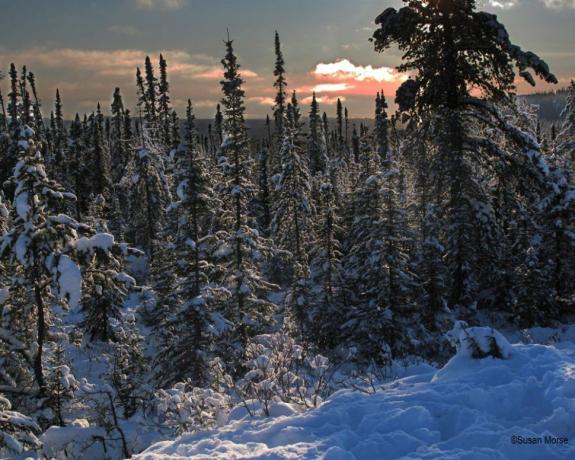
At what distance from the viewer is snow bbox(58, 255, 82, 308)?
916cm

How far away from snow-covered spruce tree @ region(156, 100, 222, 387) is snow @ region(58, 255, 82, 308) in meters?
10.6

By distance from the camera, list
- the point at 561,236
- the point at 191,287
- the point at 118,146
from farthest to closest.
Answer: the point at 118,146 → the point at 561,236 → the point at 191,287

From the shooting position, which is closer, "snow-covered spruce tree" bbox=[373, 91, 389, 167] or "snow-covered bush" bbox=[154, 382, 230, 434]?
"snow-covered bush" bbox=[154, 382, 230, 434]

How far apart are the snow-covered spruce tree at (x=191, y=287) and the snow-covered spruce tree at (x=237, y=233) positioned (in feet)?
4.24

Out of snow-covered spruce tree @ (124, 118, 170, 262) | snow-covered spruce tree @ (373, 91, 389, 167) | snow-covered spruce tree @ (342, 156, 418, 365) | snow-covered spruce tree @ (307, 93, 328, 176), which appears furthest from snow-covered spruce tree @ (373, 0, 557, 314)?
snow-covered spruce tree @ (307, 93, 328, 176)

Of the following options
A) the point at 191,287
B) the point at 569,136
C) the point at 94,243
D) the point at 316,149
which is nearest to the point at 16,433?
the point at 94,243

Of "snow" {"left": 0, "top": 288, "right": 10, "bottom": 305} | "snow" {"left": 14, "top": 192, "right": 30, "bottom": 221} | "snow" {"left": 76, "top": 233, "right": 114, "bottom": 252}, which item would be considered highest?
"snow" {"left": 14, "top": 192, "right": 30, "bottom": 221}

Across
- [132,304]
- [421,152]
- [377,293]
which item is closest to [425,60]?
[421,152]

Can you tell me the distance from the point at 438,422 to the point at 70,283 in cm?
746

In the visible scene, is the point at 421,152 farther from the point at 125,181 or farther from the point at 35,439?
the point at 125,181

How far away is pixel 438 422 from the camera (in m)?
5.76

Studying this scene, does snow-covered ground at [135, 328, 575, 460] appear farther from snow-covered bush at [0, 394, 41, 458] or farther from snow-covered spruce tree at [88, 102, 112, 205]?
snow-covered spruce tree at [88, 102, 112, 205]

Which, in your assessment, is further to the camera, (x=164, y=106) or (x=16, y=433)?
(x=164, y=106)

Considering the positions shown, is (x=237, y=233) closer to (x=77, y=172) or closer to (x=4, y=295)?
(x=4, y=295)
